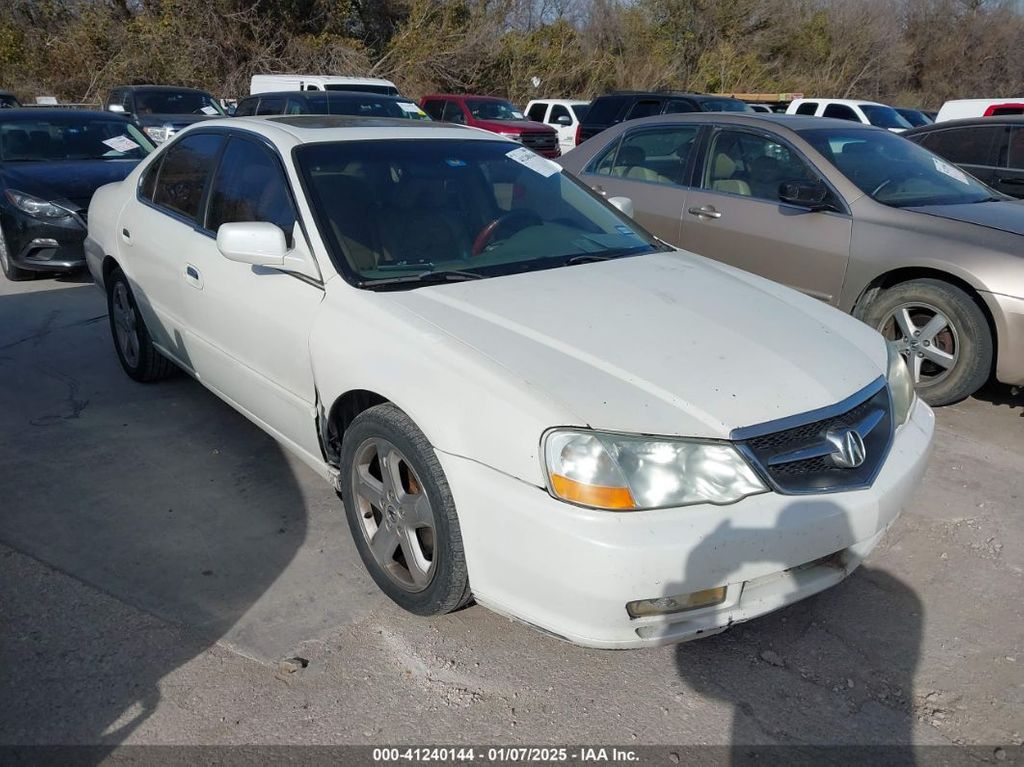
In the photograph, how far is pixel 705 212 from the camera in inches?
232

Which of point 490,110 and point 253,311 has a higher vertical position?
point 253,311

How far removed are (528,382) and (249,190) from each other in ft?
6.40

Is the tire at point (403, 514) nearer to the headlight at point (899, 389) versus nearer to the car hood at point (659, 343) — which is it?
the car hood at point (659, 343)

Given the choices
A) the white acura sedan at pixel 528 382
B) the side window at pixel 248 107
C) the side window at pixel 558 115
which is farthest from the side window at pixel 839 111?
the white acura sedan at pixel 528 382

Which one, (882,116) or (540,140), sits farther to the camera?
(540,140)

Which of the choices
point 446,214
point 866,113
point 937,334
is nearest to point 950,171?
point 937,334

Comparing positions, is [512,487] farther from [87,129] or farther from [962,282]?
[87,129]

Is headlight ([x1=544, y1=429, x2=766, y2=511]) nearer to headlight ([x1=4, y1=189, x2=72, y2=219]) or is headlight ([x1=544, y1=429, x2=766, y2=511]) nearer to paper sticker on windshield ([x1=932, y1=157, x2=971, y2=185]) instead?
paper sticker on windshield ([x1=932, y1=157, x2=971, y2=185])

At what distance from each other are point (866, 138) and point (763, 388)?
3.98 meters

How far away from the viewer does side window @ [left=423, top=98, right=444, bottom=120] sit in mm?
19516

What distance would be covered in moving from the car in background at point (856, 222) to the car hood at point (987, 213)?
0.01 m

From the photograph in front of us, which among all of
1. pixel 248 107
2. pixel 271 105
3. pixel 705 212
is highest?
pixel 705 212

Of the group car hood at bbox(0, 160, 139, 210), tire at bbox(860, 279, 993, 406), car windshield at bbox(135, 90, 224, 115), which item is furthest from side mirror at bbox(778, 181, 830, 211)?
car windshield at bbox(135, 90, 224, 115)

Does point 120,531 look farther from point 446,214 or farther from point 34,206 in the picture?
point 34,206
